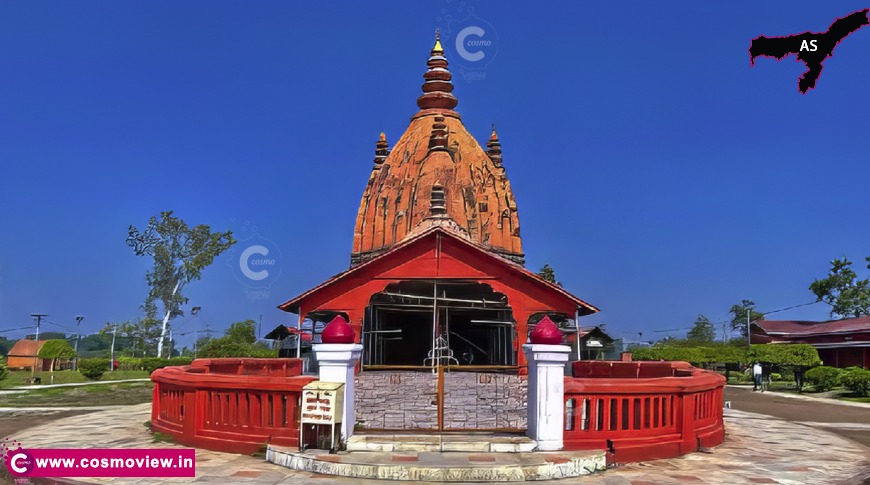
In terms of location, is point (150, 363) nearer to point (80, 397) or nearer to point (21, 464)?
point (80, 397)

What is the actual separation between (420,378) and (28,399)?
1251 centimetres

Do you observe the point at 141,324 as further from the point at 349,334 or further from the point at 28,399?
the point at 349,334

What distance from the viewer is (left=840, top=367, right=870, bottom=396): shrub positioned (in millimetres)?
28578

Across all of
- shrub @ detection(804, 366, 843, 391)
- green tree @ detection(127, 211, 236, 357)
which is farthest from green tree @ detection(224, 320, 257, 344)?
shrub @ detection(804, 366, 843, 391)

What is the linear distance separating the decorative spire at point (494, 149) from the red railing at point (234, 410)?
40.0 metres

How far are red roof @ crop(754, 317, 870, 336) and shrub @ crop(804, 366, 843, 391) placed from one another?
42.2 ft

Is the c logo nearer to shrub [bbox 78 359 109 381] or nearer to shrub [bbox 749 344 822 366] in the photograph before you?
shrub [bbox 78 359 109 381]

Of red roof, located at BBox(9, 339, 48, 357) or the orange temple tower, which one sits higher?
the orange temple tower

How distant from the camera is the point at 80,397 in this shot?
25.5m

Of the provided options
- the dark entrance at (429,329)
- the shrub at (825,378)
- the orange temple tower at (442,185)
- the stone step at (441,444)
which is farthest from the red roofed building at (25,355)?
the stone step at (441,444)

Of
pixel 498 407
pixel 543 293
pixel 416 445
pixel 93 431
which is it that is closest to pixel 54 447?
pixel 93 431

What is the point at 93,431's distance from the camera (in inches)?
558

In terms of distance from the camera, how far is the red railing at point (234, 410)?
11.1 metres

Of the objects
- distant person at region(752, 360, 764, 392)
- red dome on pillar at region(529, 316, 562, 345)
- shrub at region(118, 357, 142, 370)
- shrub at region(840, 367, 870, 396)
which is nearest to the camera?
red dome on pillar at region(529, 316, 562, 345)
